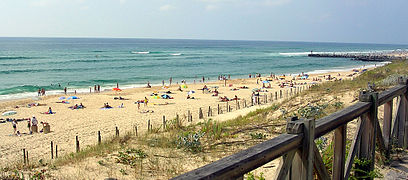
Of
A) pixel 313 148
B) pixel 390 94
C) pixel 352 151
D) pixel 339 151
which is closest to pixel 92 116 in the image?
pixel 390 94

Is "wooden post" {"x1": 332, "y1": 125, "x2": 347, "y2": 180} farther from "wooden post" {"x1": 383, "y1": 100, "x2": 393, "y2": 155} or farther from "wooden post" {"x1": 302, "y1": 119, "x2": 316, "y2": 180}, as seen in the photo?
"wooden post" {"x1": 383, "y1": 100, "x2": 393, "y2": 155}

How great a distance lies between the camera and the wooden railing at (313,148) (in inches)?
81.7

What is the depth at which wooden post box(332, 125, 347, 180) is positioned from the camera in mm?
3486

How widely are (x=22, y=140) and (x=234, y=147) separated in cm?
1469

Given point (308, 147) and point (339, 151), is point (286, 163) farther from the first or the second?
point (339, 151)

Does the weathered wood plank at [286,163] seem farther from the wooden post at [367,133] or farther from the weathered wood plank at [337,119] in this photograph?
the wooden post at [367,133]

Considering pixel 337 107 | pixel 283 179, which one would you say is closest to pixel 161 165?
pixel 283 179

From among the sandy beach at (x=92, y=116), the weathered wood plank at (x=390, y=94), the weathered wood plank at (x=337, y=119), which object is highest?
the weathered wood plank at (x=390, y=94)

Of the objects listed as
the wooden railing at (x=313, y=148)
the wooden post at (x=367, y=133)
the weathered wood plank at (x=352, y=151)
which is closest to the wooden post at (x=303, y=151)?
the wooden railing at (x=313, y=148)

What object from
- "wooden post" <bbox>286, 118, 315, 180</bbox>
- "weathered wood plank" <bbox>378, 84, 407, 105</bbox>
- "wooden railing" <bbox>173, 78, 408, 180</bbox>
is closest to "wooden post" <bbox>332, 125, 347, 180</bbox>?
"wooden railing" <bbox>173, 78, 408, 180</bbox>

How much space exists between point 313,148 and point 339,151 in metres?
0.94

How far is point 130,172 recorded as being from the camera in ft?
19.8

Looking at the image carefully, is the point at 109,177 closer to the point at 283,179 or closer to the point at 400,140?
the point at 283,179

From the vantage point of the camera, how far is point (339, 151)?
11.5 feet
